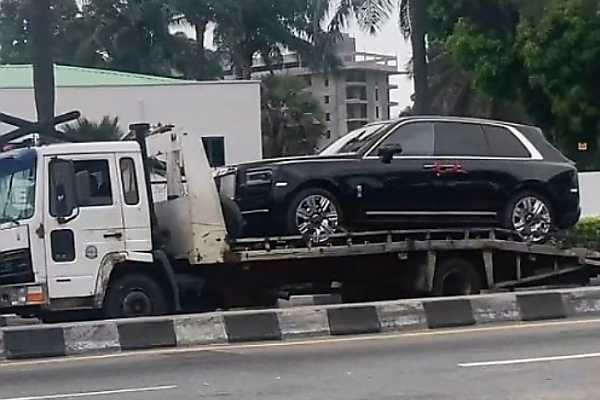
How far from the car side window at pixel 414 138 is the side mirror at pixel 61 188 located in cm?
400

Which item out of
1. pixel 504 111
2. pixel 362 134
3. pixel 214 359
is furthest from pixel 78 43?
pixel 214 359

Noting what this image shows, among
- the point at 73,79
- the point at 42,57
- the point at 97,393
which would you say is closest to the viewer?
the point at 97,393

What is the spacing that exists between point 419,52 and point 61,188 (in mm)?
19255

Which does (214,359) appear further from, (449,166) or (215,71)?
(215,71)

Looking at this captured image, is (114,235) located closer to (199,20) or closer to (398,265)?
(398,265)

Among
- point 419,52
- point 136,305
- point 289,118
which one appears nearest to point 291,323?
point 136,305

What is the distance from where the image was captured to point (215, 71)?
59.7 meters

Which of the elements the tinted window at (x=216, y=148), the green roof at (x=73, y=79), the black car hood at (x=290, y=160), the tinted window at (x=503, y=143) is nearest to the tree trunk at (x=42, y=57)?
the green roof at (x=73, y=79)

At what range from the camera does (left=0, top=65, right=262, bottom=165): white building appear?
33.9 meters

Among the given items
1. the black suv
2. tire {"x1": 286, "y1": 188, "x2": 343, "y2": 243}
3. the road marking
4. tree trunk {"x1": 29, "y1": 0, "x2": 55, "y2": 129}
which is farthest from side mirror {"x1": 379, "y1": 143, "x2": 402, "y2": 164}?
tree trunk {"x1": 29, "y1": 0, "x2": 55, "y2": 129}

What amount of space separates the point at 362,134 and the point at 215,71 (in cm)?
4398

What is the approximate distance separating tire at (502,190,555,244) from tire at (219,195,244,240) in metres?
→ 3.52

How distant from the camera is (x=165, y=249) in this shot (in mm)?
15016

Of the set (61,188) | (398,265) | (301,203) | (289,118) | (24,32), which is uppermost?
(24,32)
